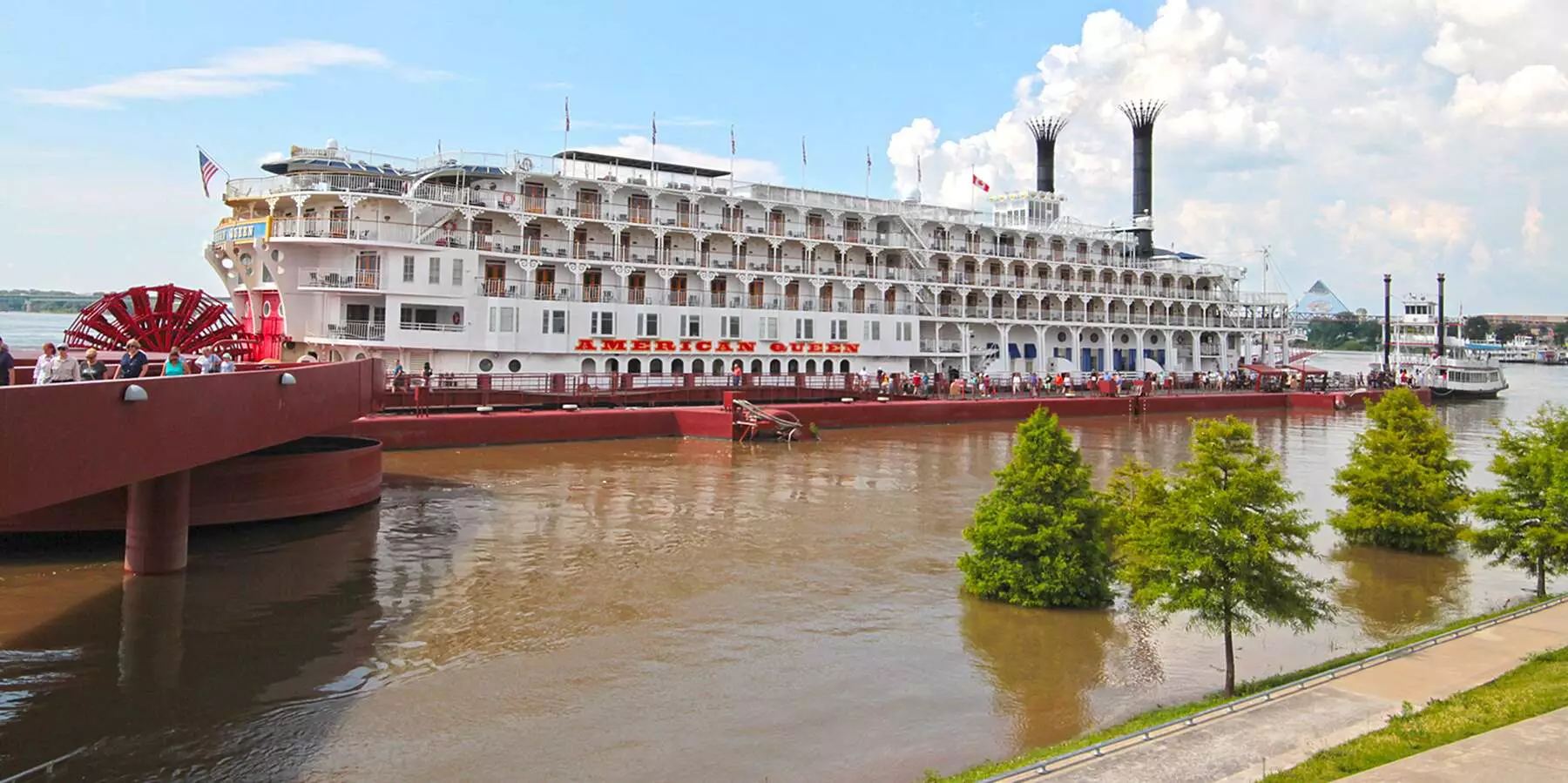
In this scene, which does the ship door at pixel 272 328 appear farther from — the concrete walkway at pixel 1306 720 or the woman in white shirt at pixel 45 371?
the concrete walkway at pixel 1306 720

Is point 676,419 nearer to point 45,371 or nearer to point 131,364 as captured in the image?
point 131,364

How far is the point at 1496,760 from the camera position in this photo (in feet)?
24.8

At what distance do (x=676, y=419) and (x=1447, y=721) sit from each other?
109ft

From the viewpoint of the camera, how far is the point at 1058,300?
66.2 meters

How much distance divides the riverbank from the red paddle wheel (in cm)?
679

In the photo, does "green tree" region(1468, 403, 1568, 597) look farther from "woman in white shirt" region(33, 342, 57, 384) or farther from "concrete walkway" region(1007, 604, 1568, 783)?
"woman in white shirt" region(33, 342, 57, 384)

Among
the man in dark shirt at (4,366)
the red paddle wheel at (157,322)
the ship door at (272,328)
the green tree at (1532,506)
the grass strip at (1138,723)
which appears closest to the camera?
the grass strip at (1138,723)

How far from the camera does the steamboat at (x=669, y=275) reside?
38.6m

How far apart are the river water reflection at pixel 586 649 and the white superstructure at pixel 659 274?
17188 mm

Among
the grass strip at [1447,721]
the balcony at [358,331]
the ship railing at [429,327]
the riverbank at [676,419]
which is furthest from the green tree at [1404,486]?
the balcony at [358,331]

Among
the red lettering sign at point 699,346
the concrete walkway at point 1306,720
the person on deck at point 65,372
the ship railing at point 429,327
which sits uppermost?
the ship railing at point 429,327

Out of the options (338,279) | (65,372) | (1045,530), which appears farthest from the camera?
(338,279)

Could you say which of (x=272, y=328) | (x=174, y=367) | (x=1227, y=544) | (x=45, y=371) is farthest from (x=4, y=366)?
(x=272, y=328)

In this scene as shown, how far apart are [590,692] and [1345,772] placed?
7.96 m
